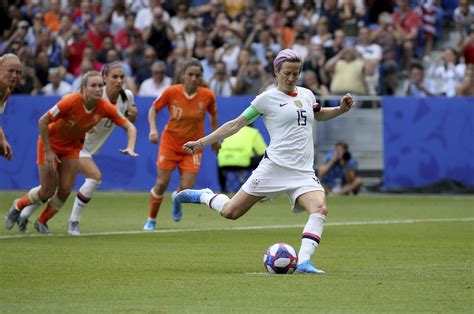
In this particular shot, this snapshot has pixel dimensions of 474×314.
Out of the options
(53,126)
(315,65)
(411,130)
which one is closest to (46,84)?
(315,65)

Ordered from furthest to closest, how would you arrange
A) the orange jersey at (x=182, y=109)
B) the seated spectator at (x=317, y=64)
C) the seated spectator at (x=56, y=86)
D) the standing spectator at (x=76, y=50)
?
the standing spectator at (x=76, y=50) → the seated spectator at (x=56, y=86) → the seated spectator at (x=317, y=64) → the orange jersey at (x=182, y=109)

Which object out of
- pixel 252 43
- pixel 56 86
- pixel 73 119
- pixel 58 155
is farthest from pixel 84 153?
pixel 252 43

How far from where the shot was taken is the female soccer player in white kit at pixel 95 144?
16.5 metres

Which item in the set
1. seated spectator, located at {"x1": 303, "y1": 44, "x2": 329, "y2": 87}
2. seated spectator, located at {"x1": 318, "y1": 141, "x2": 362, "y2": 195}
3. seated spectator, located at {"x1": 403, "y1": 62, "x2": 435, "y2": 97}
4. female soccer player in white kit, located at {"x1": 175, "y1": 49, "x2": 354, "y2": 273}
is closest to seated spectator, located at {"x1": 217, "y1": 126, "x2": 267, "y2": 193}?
seated spectator, located at {"x1": 318, "y1": 141, "x2": 362, "y2": 195}

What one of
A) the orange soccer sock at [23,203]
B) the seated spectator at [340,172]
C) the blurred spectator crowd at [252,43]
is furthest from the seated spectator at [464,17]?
the orange soccer sock at [23,203]

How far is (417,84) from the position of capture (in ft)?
88.6

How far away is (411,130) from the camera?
26578 millimetres

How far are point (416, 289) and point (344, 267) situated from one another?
203 cm

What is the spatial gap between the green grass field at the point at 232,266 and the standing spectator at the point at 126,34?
32.8 feet

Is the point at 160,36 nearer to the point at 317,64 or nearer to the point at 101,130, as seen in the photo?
the point at 317,64

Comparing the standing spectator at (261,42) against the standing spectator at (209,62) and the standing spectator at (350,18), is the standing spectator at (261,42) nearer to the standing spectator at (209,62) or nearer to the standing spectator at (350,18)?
the standing spectator at (209,62)

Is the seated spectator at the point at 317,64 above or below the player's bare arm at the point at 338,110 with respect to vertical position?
below

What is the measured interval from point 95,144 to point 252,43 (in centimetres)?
1200

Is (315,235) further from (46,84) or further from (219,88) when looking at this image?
(46,84)
